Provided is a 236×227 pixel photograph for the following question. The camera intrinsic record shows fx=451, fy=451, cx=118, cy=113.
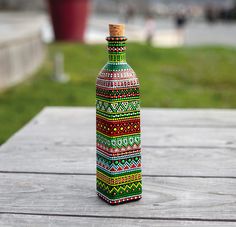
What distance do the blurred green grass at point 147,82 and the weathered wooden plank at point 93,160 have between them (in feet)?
6.31

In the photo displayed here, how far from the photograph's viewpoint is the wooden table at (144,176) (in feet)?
4.05

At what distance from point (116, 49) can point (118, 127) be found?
0.72ft

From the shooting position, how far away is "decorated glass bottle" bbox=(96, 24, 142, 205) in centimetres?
126

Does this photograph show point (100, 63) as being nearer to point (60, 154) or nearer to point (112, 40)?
point (60, 154)

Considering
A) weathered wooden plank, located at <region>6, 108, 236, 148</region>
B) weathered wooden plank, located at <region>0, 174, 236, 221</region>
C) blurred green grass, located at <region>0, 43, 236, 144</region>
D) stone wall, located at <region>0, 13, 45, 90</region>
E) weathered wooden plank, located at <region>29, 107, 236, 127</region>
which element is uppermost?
weathered wooden plank, located at <region>0, 174, 236, 221</region>

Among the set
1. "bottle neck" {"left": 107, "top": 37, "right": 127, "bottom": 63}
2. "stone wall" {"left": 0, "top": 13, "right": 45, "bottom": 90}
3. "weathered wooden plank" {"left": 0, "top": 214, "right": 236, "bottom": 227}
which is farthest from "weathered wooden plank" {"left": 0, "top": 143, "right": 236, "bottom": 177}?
"stone wall" {"left": 0, "top": 13, "right": 45, "bottom": 90}

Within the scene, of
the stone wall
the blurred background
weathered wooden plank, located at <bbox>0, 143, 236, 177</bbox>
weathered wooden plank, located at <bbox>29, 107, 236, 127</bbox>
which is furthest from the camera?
the stone wall

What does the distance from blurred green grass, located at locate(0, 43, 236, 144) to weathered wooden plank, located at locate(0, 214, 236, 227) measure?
2506 millimetres

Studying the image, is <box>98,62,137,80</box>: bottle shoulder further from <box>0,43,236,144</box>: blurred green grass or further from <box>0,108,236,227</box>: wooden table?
<box>0,43,236,144</box>: blurred green grass

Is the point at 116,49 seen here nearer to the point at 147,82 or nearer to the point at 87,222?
the point at 87,222

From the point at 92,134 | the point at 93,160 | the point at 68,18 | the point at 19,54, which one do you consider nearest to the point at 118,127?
the point at 93,160

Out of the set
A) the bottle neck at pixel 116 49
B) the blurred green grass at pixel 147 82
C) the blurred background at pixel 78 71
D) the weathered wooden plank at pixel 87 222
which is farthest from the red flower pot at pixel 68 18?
the weathered wooden plank at pixel 87 222

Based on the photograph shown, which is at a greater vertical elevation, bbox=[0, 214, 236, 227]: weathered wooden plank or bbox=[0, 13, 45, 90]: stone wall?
bbox=[0, 214, 236, 227]: weathered wooden plank

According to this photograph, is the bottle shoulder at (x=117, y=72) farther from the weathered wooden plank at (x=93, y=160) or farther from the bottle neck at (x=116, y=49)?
the weathered wooden plank at (x=93, y=160)
